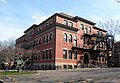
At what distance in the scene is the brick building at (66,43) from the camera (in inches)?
1751

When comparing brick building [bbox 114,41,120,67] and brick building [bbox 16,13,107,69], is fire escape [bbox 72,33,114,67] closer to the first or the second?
brick building [bbox 16,13,107,69]

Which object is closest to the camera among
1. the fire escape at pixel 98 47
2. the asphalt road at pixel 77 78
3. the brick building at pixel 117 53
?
the asphalt road at pixel 77 78

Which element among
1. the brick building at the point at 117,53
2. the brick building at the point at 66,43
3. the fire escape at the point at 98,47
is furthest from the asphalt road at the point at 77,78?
the brick building at the point at 117,53

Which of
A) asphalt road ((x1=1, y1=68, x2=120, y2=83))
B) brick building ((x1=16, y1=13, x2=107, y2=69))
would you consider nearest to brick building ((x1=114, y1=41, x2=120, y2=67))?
brick building ((x1=16, y1=13, x2=107, y2=69))

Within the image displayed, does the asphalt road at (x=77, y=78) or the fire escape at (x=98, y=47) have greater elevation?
the fire escape at (x=98, y=47)

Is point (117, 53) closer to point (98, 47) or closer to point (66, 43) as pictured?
point (98, 47)

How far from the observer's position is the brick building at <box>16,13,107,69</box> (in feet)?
146

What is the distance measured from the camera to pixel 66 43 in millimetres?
45875

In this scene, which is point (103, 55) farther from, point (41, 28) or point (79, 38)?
point (41, 28)

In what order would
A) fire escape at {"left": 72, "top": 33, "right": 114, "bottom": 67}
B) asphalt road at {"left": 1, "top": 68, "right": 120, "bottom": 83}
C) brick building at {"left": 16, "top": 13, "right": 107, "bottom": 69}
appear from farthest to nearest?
fire escape at {"left": 72, "top": 33, "right": 114, "bottom": 67} < brick building at {"left": 16, "top": 13, "right": 107, "bottom": 69} < asphalt road at {"left": 1, "top": 68, "right": 120, "bottom": 83}

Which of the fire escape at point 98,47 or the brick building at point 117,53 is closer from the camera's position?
the fire escape at point 98,47

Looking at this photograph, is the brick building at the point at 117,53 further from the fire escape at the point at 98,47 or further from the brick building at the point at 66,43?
the brick building at the point at 66,43

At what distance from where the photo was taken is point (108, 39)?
56.5 metres

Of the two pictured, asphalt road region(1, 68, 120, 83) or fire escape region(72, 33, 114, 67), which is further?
fire escape region(72, 33, 114, 67)
